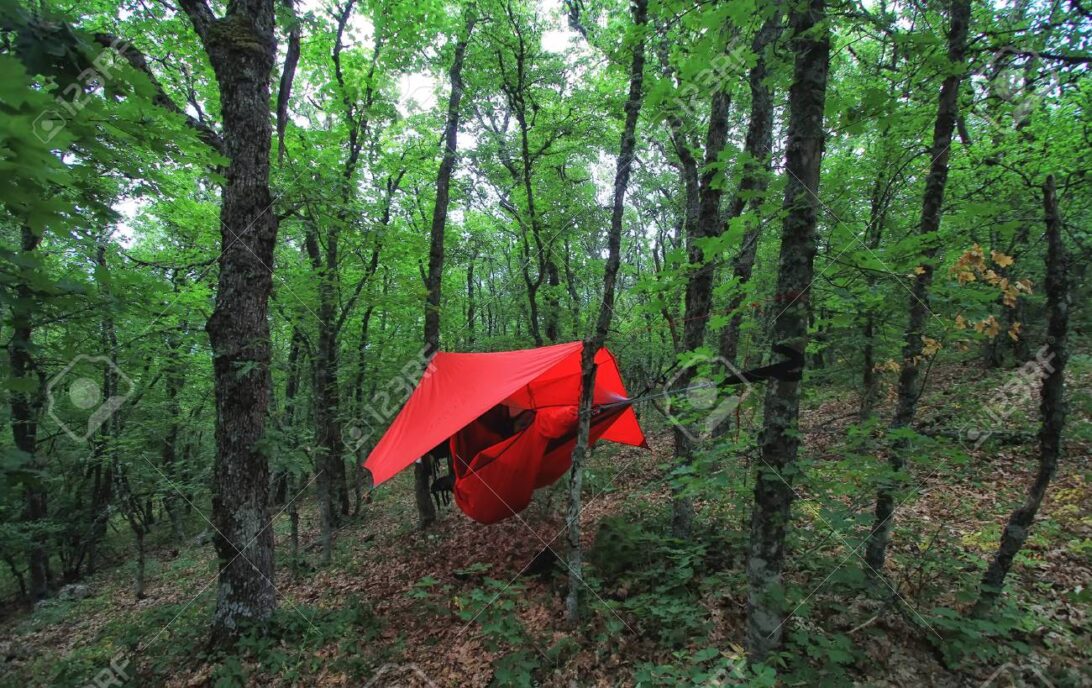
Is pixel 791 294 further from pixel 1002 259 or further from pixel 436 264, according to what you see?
pixel 436 264

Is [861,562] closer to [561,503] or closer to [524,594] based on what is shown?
[524,594]

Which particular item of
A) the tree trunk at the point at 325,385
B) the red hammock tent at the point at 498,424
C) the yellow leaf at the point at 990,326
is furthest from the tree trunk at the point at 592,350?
the tree trunk at the point at 325,385

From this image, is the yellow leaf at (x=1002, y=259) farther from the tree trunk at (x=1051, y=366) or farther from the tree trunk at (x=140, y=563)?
the tree trunk at (x=140, y=563)

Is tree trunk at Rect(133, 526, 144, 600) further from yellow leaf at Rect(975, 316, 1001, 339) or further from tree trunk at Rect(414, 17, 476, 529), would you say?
yellow leaf at Rect(975, 316, 1001, 339)

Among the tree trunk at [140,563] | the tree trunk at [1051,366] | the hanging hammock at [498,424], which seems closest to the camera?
the tree trunk at [1051,366]

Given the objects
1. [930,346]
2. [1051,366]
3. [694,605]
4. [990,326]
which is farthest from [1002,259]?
[694,605]

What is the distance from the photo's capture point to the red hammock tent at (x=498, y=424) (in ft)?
→ 14.4

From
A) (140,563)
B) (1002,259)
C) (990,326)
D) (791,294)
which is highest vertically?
(1002,259)

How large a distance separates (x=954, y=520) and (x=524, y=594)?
3.97m

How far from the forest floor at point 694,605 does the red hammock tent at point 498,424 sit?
756 mm

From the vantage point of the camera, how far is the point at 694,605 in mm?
3291

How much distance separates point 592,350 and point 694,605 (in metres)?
1.97

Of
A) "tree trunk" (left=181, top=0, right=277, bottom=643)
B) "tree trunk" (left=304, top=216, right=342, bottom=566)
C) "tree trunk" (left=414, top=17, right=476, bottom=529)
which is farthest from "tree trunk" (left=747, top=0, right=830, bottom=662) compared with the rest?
"tree trunk" (left=304, top=216, right=342, bottom=566)

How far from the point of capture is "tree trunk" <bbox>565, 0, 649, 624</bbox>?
356 cm
